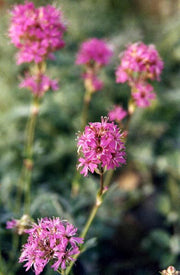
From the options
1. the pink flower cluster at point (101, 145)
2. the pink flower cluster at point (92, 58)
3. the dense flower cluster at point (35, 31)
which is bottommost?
the pink flower cluster at point (101, 145)

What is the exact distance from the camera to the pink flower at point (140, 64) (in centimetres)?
160

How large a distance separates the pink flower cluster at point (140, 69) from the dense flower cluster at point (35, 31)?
0.35 metres

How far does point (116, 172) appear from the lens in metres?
3.43

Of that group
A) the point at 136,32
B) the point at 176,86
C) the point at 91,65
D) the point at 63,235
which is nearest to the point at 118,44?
the point at 136,32

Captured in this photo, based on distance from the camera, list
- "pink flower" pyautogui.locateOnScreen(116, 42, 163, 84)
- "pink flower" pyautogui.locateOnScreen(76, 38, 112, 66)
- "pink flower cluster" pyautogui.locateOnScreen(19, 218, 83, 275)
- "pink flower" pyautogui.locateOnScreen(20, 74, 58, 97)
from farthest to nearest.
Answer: "pink flower" pyautogui.locateOnScreen(76, 38, 112, 66), "pink flower" pyautogui.locateOnScreen(20, 74, 58, 97), "pink flower" pyautogui.locateOnScreen(116, 42, 163, 84), "pink flower cluster" pyautogui.locateOnScreen(19, 218, 83, 275)

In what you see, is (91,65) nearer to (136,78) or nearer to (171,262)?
(136,78)

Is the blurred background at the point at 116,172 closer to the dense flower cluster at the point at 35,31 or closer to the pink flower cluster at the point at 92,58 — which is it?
the pink flower cluster at the point at 92,58

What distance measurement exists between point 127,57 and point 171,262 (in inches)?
57.6

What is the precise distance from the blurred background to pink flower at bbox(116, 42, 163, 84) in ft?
1.88

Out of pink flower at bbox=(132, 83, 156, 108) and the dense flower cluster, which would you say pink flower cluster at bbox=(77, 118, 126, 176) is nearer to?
pink flower at bbox=(132, 83, 156, 108)

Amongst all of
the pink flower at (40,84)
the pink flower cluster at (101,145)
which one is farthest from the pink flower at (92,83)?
the pink flower cluster at (101,145)

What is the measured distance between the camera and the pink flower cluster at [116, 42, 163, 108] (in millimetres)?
1604

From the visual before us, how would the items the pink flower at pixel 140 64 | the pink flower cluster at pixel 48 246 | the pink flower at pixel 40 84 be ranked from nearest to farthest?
the pink flower cluster at pixel 48 246 → the pink flower at pixel 140 64 → the pink flower at pixel 40 84

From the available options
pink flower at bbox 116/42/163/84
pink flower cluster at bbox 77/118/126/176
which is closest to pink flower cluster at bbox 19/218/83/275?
pink flower cluster at bbox 77/118/126/176
